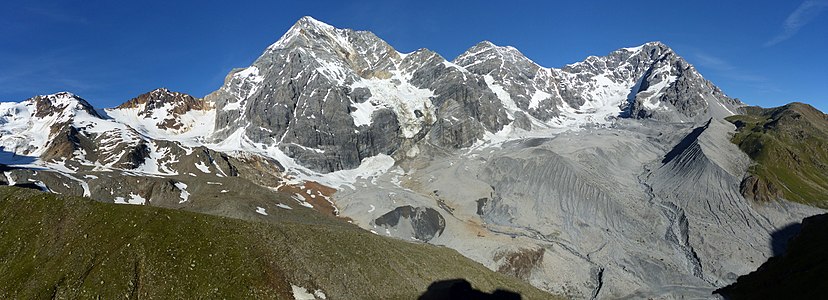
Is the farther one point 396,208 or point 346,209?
point 346,209

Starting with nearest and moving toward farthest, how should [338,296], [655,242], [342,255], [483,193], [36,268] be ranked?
[36,268], [338,296], [342,255], [655,242], [483,193]

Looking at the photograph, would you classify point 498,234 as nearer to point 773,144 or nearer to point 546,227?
point 546,227

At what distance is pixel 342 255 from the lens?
61250 mm

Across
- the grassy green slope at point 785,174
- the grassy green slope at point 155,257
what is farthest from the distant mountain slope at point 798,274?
the grassy green slope at point 785,174

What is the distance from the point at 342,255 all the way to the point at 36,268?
30.7 m

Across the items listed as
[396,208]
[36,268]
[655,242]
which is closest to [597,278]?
[655,242]

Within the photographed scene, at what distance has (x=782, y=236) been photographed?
140m

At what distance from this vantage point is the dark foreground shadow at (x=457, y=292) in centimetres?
6500

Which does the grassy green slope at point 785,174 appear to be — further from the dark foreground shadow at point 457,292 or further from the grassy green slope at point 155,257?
the grassy green slope at point 155,257

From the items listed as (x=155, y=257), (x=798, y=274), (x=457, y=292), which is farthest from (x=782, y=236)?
(x=155, y=257)

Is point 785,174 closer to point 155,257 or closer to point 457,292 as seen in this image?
point 457,292

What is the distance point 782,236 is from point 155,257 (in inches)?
6388

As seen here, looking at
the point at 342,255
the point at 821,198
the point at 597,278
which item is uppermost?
the point at 821,198

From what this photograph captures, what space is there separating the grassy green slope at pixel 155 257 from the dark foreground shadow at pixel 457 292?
440 cm
